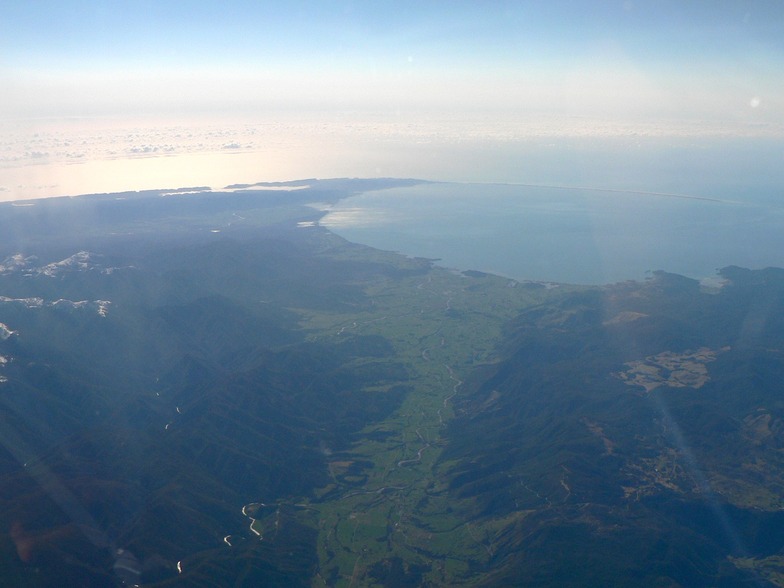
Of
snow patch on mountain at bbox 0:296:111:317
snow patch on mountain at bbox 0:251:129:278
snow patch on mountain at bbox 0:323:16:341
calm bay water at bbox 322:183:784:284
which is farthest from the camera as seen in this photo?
calm bay water at bbox 322:183:784:284

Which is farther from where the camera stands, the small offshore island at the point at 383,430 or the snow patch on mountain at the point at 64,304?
the snow patch on mountain at the point at 64,304

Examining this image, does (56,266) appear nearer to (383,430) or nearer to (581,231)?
(383,430)

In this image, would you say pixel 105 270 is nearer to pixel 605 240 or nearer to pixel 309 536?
pixel 309 536

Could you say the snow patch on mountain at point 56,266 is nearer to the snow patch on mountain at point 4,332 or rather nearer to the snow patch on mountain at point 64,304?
the snow patch on mountain at point 64,304

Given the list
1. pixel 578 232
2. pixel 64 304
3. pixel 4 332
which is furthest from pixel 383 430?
pixel 578 232

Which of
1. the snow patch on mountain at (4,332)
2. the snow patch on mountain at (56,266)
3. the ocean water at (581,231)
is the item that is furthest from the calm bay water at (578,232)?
the snow patch on mountain at (4,332)

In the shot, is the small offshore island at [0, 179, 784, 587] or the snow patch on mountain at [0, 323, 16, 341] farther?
the snow patch on mountain at [0, 323, 16, 341]

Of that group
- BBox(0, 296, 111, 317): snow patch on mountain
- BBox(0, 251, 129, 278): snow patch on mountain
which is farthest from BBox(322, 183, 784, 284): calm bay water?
BBox(0, 296, 111, 317): snow patch on mountain

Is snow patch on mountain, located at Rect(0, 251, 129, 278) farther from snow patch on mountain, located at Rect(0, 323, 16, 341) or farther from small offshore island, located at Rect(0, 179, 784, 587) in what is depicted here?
snow patch on mountain, located at Rect(0, 323, 16, 341)
